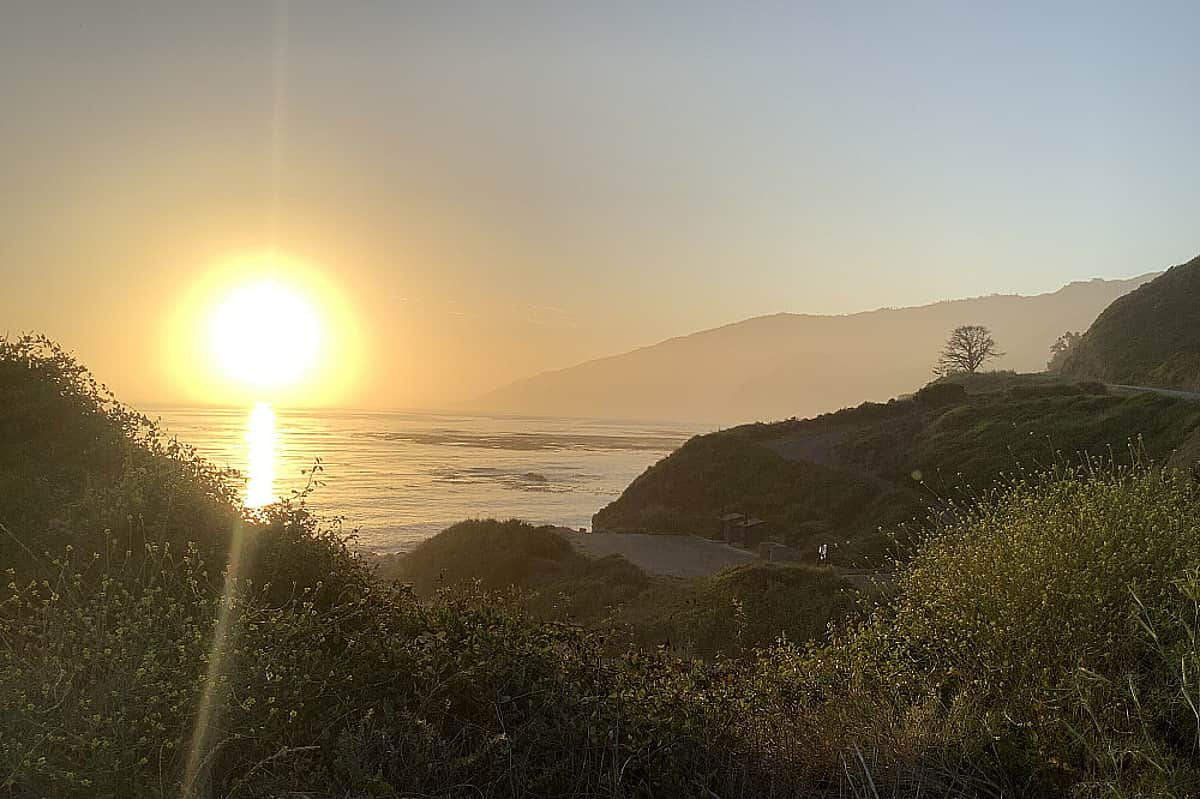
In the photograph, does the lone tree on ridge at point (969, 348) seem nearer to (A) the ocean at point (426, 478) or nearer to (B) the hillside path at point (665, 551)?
(A) the ocean at point (426, 478)

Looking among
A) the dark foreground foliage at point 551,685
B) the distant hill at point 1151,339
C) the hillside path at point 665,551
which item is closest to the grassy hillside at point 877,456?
the hillside path at point 665,551

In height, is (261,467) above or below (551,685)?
below

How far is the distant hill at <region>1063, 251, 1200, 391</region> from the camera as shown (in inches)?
2166

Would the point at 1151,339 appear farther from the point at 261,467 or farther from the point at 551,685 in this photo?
the point at 551,685

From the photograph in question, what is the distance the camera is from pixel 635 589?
84.5 ft

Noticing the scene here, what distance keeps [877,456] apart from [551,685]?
145ft

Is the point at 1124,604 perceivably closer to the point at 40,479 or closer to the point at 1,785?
the point at 1,785

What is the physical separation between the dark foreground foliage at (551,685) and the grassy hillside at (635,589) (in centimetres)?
127

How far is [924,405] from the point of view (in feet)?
180

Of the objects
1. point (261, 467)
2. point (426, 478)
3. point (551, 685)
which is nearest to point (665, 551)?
point (551, 685)

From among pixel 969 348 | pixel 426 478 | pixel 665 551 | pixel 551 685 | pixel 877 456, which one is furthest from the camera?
pixel 969 348

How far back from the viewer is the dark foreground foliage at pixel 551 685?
4.16 meters

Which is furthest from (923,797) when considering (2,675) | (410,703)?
(2,675)

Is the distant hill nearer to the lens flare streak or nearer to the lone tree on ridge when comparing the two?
the lone tree on ridge
